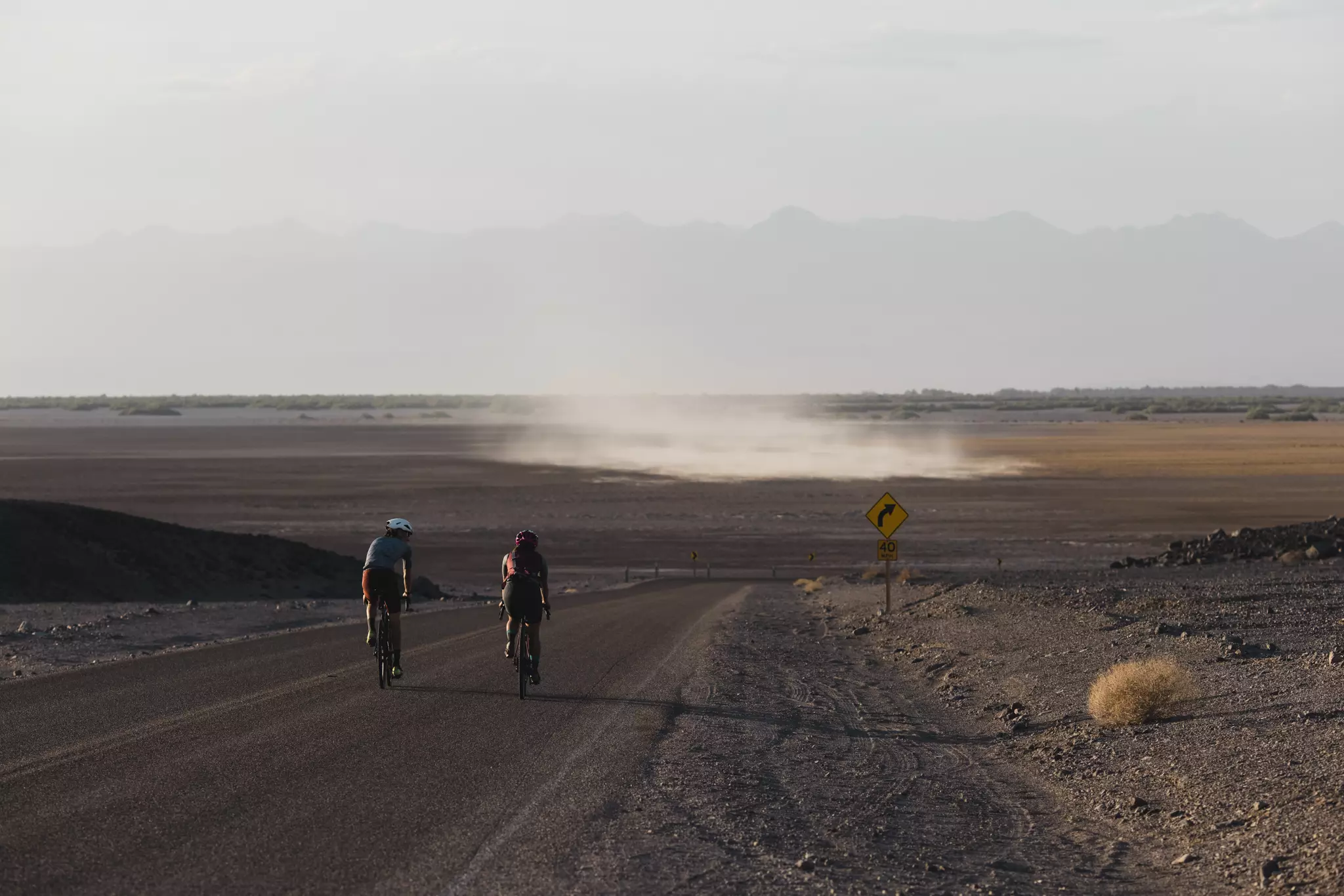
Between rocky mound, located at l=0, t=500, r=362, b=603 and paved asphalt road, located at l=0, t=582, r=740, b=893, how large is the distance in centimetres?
1529

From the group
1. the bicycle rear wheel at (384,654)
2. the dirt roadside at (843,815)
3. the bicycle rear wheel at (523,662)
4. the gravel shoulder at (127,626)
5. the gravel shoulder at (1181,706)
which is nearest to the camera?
the dirt roadside at (843,815)

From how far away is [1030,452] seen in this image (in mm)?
108562

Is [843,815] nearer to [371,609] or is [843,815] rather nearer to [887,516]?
[371,609]

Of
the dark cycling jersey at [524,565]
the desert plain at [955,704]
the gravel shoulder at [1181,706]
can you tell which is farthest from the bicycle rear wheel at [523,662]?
the gravel shoulder at [1181,706]

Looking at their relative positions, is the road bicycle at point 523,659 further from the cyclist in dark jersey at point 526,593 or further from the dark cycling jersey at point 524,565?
the dark cycling jersey at point 524,565

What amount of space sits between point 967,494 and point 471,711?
60715 mm

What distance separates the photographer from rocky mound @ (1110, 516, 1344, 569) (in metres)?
33.1

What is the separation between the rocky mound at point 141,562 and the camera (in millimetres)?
32406

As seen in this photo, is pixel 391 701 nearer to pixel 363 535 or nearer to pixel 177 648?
pixel 177 648

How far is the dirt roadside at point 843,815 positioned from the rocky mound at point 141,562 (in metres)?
21.5

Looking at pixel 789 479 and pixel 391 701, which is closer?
pixel 391 701

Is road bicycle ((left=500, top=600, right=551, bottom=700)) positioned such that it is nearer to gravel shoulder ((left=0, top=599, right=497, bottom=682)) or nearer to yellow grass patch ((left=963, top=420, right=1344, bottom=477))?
gravel shoulder ((left=0, top=599, right=497, bottom=682))

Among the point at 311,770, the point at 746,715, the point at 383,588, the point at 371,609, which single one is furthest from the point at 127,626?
the point at 311,770

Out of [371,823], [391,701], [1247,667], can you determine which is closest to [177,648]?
[391,701]
